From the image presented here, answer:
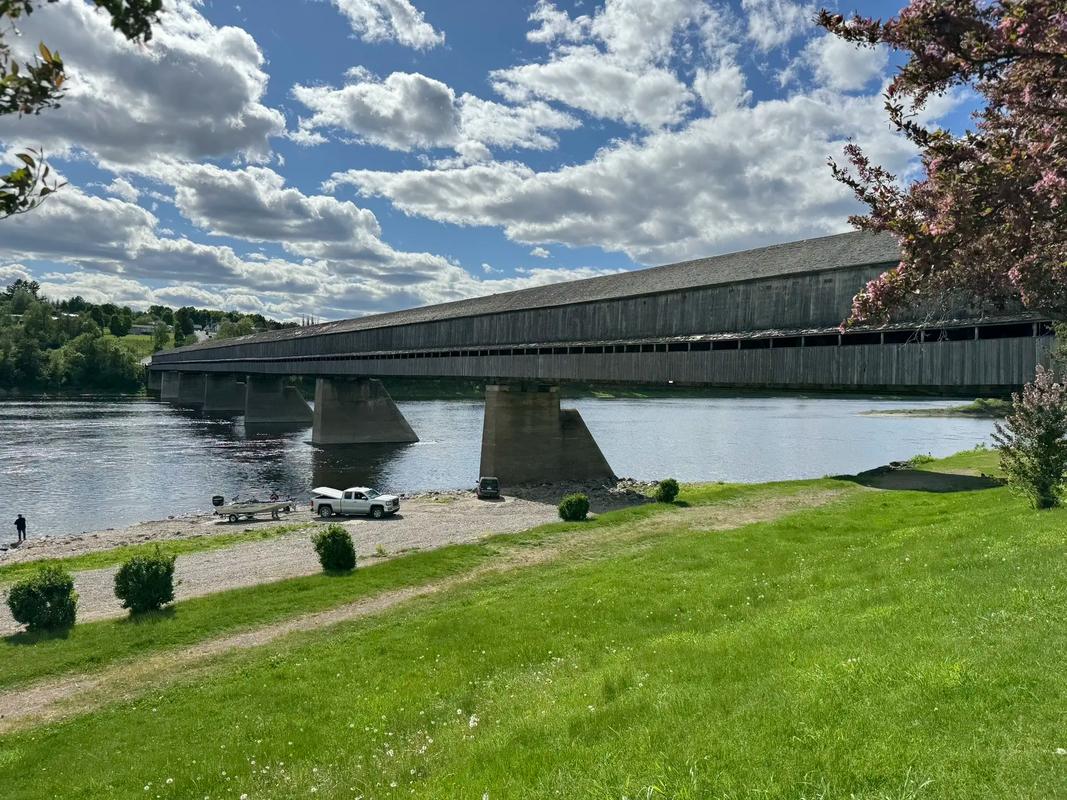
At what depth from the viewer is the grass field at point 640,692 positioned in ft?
16.4

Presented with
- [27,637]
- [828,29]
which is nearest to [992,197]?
[828,29]

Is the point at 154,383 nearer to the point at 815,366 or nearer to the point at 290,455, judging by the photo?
the point at 290,455

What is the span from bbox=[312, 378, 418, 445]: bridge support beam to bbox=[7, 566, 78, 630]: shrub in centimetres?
5665

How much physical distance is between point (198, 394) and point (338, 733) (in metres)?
137

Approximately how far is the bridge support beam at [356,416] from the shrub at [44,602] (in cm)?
5665

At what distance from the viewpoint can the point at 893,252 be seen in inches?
931

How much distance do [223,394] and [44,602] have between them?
108 meters

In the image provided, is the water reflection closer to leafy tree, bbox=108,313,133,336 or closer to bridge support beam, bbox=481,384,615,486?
bridge support beam, bbox=481,384,615,486

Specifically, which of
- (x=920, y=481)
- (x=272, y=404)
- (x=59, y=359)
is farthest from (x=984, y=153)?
(x=59, y=359)

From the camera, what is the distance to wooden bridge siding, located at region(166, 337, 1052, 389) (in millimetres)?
20438

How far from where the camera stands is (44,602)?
45.9ft

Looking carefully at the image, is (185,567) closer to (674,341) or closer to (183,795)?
(183,795)

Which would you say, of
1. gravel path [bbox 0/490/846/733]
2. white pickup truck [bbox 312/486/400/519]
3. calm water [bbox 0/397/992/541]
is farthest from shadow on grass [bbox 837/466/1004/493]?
white pickup truck [bbox 312/486/400/519]

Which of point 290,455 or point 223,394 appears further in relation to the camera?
point 223,394
